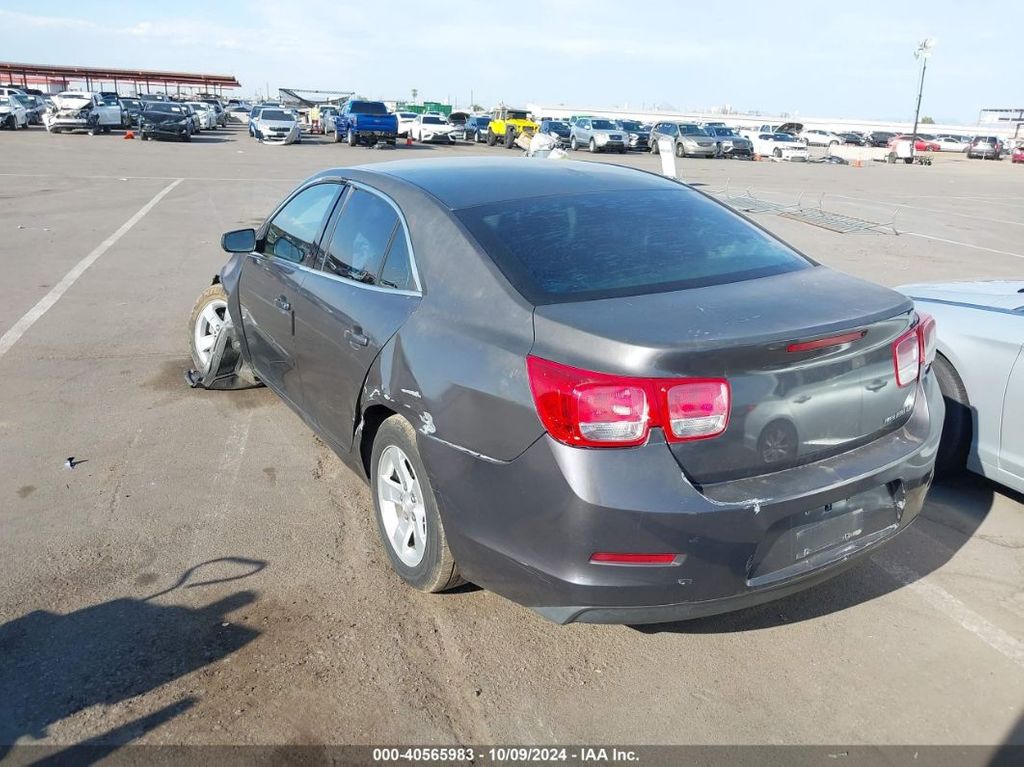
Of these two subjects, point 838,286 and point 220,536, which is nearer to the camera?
point 838,286

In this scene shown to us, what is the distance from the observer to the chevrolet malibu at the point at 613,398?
2.64 m

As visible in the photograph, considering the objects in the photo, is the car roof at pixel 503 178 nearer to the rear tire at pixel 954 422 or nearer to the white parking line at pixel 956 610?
the rear tire at pixel 954 422

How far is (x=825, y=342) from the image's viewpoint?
2799 millimetres

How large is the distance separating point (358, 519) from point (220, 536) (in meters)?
0.65

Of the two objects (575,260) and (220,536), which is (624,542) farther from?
(220,536)

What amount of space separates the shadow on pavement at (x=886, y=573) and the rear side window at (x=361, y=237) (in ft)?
6.31

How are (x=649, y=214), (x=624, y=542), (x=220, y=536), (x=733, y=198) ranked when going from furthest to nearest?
1. (x=733, y=198)
2. (x=220, y=536)
3. (x=649, y=214)
4. (x=624, y=542)

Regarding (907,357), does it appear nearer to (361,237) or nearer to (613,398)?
(613,398)

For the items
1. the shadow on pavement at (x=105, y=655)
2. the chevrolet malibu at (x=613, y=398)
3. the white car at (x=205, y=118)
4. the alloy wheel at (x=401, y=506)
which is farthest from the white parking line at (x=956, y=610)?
the white car at (x=205, y=118)

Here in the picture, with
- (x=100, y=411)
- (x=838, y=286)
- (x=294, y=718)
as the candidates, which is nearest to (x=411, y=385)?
(x=294, y=718)

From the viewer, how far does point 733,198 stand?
19266 millimetres

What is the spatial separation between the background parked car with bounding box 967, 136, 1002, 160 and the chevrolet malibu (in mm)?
60373

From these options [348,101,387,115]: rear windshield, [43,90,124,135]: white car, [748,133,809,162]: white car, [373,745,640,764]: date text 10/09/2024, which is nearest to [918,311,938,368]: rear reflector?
[373,745,640,764]: date text 10/09/2024

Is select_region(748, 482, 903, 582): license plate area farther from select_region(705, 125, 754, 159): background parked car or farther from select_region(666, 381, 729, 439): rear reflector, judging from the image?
select_region(705, 125, 754, 159): background parked car
